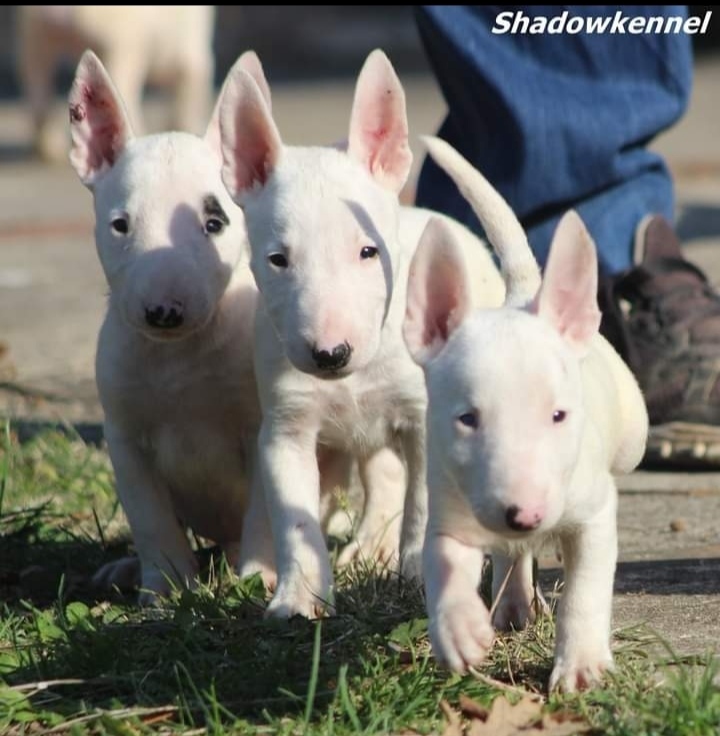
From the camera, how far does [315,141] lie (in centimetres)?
1061

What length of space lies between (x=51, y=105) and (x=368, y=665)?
9.96 meters

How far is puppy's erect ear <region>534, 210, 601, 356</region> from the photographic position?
8.41 ft

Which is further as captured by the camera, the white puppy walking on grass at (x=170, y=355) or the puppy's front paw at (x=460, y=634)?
the white puppy walking on grass at (x=170, y=355)

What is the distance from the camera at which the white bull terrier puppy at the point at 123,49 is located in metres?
11.6

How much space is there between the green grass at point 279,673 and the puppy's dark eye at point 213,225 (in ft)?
2.14

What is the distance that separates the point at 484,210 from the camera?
9.48 feet

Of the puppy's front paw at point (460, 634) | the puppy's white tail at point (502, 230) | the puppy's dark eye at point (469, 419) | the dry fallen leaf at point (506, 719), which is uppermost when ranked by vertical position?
the puppy's white tail at point (502, 230)

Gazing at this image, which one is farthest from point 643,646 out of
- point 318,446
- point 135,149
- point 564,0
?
point 564,0

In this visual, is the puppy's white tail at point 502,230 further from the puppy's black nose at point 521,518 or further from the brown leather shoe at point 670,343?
the brown leather shoe at point 670,343

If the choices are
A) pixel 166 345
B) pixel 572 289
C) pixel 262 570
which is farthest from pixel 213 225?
pixel 572 289

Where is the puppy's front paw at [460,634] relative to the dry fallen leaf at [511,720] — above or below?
above

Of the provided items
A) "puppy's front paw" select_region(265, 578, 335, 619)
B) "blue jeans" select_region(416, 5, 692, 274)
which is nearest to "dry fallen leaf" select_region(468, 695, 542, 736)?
"puppy's front paw" select_region(265, 578, 335, 619)

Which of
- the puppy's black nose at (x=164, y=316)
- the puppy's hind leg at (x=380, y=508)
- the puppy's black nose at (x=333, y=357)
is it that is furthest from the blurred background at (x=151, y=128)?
the puppy's black nose at (x=333, y=357)

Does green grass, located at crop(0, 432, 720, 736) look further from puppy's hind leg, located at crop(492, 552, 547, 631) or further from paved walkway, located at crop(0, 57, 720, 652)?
paved walkway, located at crop(0, 57, 720, 652)
